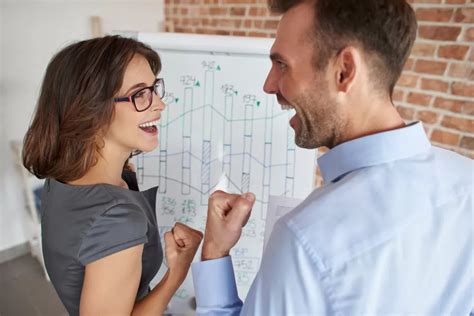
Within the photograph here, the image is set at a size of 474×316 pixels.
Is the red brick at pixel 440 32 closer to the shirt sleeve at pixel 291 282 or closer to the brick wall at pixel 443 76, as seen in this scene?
the brick wall at pixel 443 76

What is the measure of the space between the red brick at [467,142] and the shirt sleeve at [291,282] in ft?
5.03

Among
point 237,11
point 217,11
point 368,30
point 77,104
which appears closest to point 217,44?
point 77,104

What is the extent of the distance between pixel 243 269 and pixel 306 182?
0.45 m

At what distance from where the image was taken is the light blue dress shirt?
0.58 m

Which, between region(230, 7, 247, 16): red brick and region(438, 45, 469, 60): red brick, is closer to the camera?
region(438, 45, 469, 60): red brick

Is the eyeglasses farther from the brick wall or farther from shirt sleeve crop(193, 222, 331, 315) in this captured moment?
the brick wall

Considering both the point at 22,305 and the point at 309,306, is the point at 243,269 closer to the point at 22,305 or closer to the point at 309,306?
the point at 309,306

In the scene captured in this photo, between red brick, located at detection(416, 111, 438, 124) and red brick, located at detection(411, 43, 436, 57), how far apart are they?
0.97 feet

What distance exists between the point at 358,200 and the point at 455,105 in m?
1.46

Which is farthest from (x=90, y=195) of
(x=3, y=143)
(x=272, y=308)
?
(x=3, y=143)

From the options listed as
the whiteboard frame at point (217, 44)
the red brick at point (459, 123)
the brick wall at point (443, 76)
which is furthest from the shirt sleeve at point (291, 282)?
the red brick at point (459, 123)

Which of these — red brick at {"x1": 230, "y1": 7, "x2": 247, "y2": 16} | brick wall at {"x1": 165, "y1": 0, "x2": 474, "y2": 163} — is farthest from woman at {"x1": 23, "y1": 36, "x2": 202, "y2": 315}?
red brick at {"x1": 230, "y1": 7, "x2": 247, "y2": 16}

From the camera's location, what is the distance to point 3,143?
2352mm

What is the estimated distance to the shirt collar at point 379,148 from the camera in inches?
25.9
